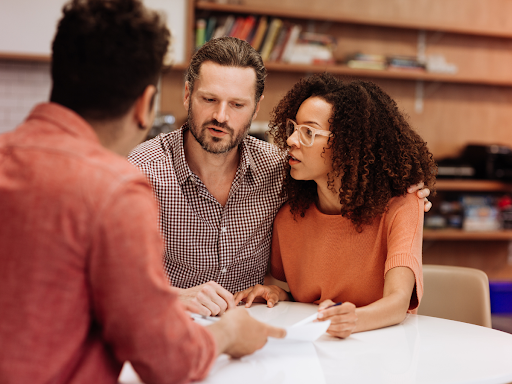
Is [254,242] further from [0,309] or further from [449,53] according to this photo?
[449,53]

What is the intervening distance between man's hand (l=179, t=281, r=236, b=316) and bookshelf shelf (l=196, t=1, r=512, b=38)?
8.56ft

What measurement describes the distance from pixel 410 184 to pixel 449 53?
296 centimetres

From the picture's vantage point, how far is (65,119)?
2.77 ft

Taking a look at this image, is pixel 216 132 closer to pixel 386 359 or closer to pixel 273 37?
pixel 386 359

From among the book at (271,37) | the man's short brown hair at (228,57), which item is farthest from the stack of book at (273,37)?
the man's short brown hair at (228,57)

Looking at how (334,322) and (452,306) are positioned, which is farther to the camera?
(452,306)

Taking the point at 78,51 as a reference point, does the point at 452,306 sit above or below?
below

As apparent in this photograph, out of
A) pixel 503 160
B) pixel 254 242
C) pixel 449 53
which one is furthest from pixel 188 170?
pixel 449 53

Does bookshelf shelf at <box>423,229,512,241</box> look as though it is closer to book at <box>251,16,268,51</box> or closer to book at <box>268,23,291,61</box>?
book at <box>268,23,291,61</box>

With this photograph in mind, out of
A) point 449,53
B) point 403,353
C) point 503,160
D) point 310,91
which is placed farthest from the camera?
point 449,53

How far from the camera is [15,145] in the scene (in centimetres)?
81

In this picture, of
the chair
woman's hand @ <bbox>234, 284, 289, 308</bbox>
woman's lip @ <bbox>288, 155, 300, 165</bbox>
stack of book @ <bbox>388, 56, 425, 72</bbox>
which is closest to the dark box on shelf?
stack of book @ <bbox>388, 56, 425, 72</bbox>

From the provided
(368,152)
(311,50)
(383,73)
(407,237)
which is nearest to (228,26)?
(311,50)

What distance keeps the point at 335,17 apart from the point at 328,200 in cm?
239
